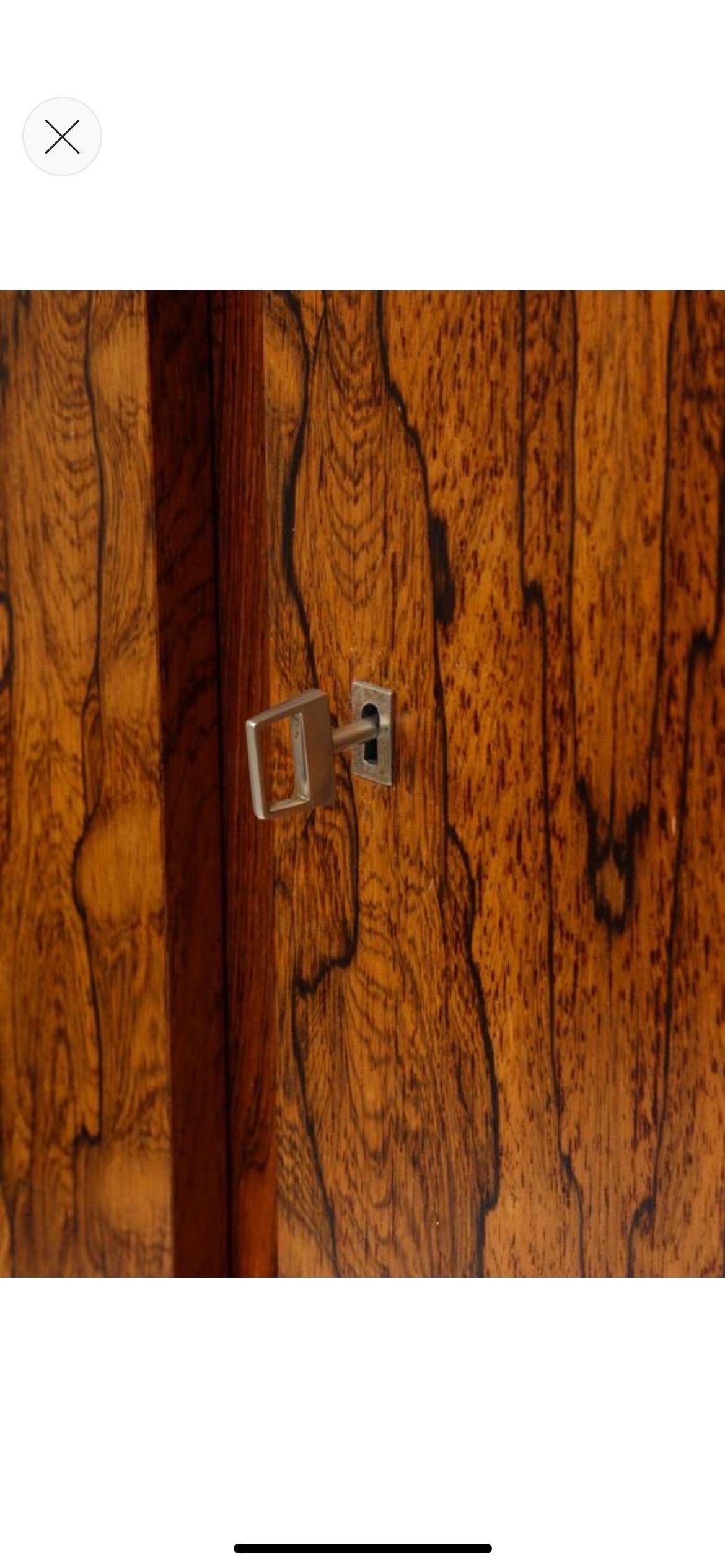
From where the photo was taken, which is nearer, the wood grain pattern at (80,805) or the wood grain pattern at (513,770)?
the wood grain pattern at (513,770)

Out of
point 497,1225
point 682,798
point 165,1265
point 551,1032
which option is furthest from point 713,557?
point 165,1265

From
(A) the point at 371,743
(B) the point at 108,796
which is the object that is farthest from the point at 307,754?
(B) the point at 108,796

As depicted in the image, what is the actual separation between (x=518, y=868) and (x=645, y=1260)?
186 millimetres

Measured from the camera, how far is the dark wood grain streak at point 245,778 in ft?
2.33

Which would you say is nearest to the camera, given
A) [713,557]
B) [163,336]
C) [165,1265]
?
[713,557]

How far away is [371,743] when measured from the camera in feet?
2.19

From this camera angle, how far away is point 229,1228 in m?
0.87

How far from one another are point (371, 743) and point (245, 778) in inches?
4.8

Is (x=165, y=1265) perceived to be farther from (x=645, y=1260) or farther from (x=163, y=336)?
(x=163, y=336)
